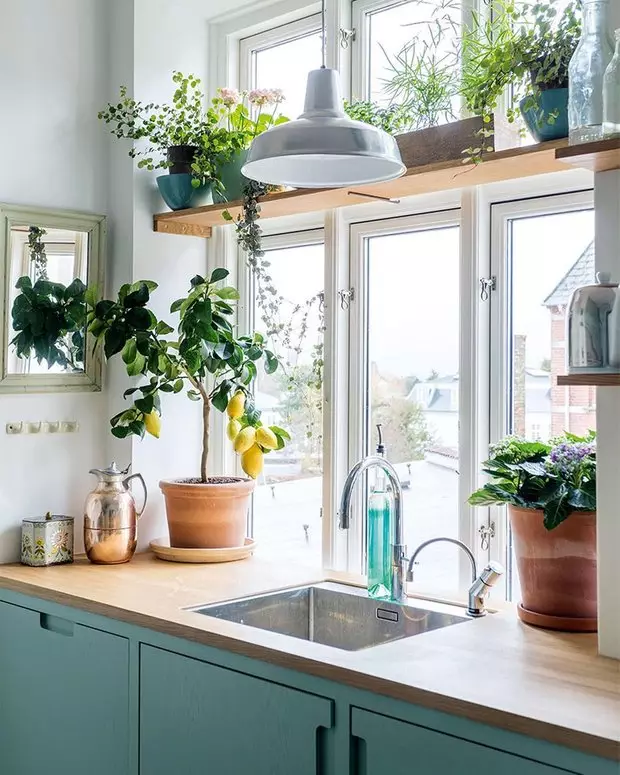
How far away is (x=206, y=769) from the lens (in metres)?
2.03

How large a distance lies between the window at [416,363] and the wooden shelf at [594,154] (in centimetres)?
68

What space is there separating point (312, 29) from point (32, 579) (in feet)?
5.87

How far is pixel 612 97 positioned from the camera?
6.00ft

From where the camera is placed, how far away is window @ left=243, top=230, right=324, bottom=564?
2938 millimetres

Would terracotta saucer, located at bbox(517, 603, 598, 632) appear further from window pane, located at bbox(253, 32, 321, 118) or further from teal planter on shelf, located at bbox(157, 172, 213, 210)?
window pane, located at bbox(253, 32, 321, 118)

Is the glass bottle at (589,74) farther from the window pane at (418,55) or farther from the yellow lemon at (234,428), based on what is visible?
the yellow lemon at (234,428)

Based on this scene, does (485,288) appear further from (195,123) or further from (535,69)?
(195,123)

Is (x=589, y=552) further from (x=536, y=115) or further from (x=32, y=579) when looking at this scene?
(x=32, y=579)

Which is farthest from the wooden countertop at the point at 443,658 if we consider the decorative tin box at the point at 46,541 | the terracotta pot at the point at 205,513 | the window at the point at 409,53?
the window at the point at 409,53

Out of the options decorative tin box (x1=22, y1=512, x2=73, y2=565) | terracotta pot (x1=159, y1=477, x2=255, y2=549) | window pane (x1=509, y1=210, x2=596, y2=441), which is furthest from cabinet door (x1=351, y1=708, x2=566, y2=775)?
decorative tin box (x1=22, y1=512, x2=73, y2=565)

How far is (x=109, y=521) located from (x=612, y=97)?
176 cm

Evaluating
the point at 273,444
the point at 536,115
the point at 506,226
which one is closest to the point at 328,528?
the point at 273,444

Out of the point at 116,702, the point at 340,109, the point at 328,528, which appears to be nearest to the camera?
the point at 340,109

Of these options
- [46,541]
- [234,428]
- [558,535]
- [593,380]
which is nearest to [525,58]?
[593,380]
